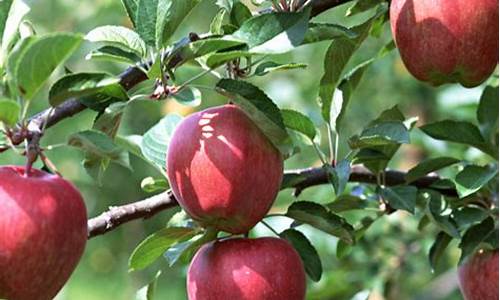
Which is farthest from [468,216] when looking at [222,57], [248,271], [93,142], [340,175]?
[93,142]

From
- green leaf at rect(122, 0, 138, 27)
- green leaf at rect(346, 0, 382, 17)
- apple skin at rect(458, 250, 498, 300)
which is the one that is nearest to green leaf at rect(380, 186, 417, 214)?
apple skin at rect(458, 250, 498, 300)

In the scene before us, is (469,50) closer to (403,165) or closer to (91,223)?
(91,223)

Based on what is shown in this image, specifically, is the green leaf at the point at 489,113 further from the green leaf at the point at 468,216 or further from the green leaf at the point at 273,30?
the green leaf at the point at 273,30

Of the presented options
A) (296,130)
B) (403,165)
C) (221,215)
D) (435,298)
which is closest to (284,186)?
(296,130)

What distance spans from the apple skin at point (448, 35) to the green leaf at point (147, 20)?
33 cm

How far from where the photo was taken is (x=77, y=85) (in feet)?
3.40

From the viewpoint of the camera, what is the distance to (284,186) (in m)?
1.39

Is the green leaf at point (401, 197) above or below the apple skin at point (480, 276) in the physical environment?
above

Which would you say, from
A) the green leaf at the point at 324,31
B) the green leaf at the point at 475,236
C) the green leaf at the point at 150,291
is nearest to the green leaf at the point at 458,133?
the green leaf at the point at 475,236

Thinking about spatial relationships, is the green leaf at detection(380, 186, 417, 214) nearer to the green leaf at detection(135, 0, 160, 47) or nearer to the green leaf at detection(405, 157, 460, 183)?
the green leaf at detection(405, 157, 460, 183)

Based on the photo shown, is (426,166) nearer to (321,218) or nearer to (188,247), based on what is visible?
(321,218)

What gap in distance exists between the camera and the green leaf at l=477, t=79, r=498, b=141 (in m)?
1.56

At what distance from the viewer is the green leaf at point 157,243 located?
4.34 feet

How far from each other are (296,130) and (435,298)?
162cm
